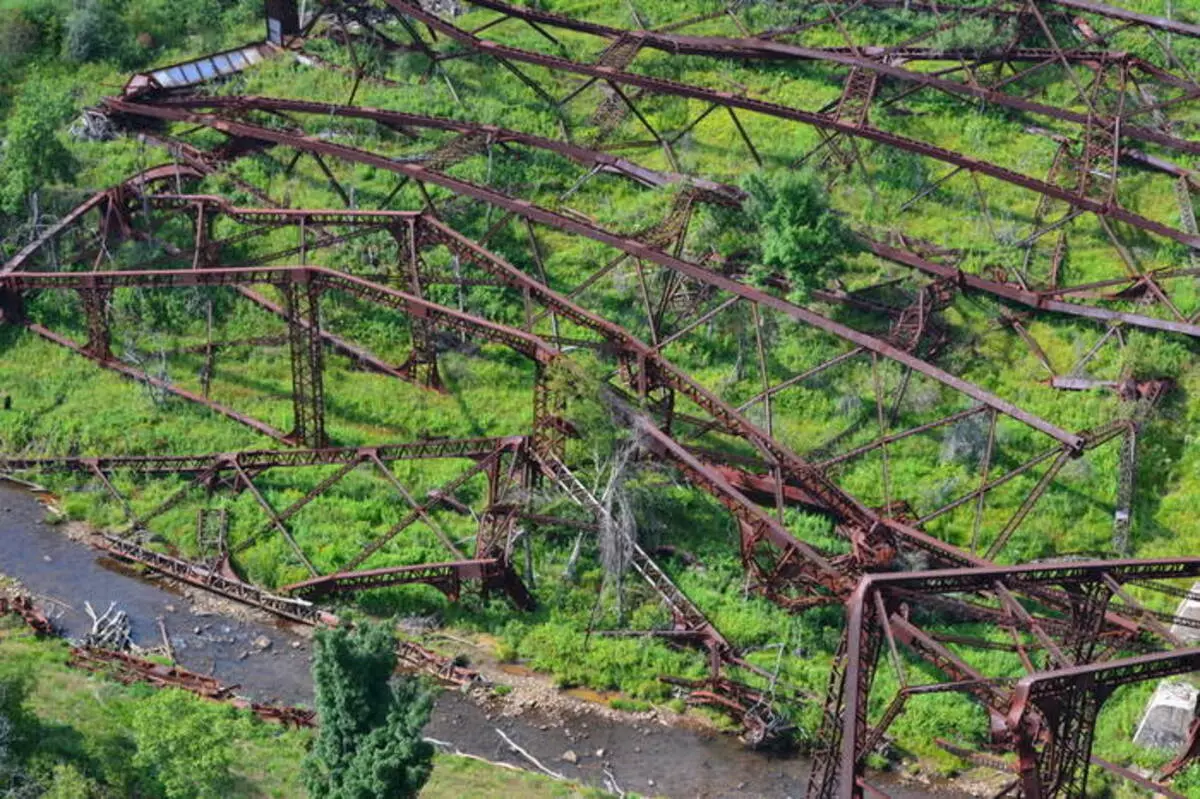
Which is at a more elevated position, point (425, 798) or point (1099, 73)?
point (1099, 73)

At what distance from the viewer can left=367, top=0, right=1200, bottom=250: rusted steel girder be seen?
148 ft

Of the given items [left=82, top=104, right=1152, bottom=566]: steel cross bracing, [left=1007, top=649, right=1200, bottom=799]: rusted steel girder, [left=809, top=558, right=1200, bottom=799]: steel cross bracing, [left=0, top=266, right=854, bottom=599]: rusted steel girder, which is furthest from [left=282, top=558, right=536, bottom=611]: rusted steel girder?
[left=1007, top=649, right=1200, bottom=799]: rusted steel girder

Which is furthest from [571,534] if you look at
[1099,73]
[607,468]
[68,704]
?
[1099,73]

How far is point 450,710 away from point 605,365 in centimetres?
973

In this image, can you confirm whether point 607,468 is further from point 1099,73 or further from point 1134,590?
point 1099,73

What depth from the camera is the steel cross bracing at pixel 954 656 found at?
27.9 m

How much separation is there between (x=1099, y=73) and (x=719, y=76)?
10024mm

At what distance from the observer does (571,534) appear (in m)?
39.4

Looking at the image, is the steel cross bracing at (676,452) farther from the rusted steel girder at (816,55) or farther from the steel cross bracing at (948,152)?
the rusted steel girder at (816,55)

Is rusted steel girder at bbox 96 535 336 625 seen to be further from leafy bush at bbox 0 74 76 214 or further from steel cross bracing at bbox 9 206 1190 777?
leafy bush at bbox 0 74 76 214

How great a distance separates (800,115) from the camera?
47156 millimetres

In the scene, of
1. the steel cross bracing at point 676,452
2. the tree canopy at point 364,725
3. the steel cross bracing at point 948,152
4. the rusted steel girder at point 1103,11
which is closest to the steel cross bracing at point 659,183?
the steel cross bracing at point 948,152

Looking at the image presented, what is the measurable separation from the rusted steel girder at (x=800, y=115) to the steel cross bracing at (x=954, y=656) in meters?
15.5

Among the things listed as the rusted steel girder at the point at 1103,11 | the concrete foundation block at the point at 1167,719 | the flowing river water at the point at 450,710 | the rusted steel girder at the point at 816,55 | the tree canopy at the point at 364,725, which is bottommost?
the flowing river water at the point at 450,710
